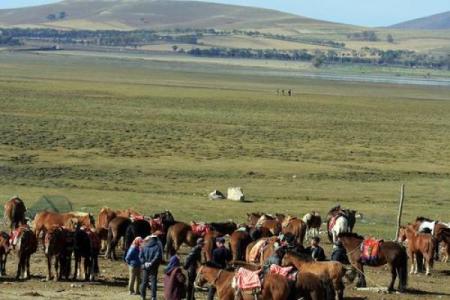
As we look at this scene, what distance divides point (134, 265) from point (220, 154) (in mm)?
29201

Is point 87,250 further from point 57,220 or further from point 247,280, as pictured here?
point 247,280

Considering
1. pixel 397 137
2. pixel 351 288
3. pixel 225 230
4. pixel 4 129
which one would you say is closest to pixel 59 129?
pixel 4 129

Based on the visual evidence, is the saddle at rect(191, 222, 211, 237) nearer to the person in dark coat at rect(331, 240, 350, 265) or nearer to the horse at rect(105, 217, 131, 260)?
the horse at rect(105, 217, 131, 260)

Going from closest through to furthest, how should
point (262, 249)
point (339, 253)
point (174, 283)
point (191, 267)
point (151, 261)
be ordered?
point (174, 283)
point (191, 267)
point (151, 261)
point (262, 249)
point (339, 253)

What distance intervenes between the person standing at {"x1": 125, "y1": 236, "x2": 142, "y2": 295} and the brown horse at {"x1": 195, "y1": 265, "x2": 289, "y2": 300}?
2.73 m

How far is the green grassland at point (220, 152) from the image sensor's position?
3647cm

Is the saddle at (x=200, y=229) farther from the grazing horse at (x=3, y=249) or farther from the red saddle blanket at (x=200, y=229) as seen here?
the grazing horse at (x=3, y=249)

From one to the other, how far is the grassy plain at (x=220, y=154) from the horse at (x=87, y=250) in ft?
2.45

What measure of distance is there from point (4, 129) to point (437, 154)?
2213 centimetres

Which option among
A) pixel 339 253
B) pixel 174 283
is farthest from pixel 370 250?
pixel 174 283

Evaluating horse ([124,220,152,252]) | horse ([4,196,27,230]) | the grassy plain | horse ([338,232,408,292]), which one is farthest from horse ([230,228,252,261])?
horse ([4,196,27,230])

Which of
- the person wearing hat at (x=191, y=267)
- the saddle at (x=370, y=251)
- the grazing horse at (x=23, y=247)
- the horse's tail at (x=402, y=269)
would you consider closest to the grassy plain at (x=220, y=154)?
the horse's tail at (x=402, y=269)

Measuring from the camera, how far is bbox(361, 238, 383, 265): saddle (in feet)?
73.2

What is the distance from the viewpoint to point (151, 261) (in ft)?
64.1
